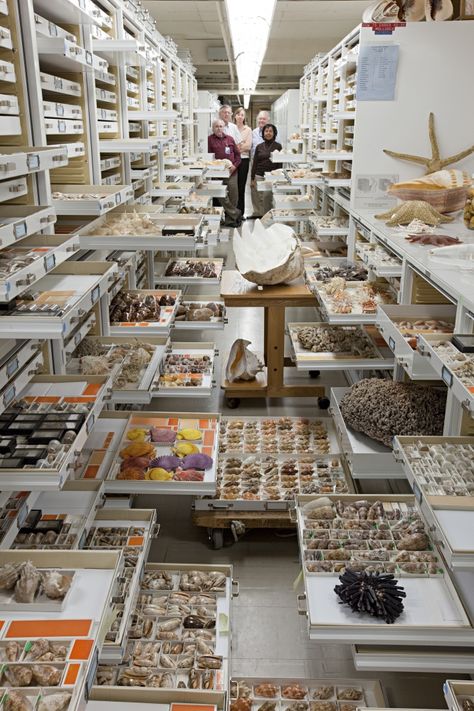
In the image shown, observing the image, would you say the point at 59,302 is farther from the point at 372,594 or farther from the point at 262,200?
the point at 262,200

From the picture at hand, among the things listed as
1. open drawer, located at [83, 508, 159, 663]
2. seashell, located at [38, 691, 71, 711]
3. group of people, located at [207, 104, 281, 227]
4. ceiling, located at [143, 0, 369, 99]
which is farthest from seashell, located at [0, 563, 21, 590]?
group of people, located at [207, 104, 281, 227]

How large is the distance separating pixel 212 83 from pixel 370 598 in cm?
2441

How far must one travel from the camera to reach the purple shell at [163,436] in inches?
145

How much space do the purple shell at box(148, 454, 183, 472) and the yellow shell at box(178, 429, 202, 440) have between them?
0.71ft

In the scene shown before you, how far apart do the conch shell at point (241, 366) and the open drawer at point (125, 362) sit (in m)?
0.95

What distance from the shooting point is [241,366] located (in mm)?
5250

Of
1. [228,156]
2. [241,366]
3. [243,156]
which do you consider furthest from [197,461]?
[243,156]

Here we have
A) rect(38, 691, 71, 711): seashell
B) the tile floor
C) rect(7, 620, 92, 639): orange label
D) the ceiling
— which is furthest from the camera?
the ceiling

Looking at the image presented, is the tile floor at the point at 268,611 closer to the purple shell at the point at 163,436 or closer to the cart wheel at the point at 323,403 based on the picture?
the purple shell at the point at 163,436

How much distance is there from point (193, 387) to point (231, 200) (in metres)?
10.2

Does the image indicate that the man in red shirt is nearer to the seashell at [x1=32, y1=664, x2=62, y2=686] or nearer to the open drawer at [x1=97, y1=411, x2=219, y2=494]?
the open drawer at [x1=97, y1=411, x2=219, y2=494]

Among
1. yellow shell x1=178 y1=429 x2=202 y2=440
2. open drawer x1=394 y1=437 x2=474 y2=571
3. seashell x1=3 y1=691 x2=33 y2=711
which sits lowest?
yellow shell x1=178 y1=429 x2=202 y2=440

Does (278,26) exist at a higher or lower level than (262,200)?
higher

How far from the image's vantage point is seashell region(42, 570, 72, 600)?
216 cm
